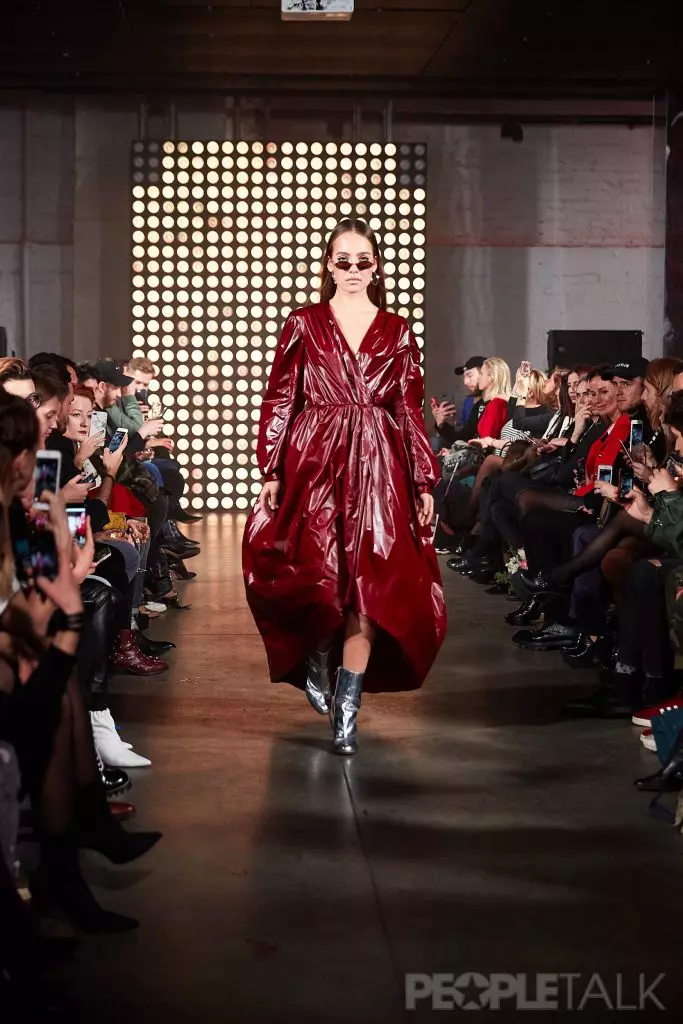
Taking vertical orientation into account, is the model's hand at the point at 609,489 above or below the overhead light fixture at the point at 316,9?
below

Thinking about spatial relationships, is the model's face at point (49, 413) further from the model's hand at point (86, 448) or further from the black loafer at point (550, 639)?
the black loafer at point (550, 639)

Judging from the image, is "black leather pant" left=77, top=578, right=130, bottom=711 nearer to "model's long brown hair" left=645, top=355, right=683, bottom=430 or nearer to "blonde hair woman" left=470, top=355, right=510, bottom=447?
"model's long brown hair" left=645, top=355, right=683, bottom=430

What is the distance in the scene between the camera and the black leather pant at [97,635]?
322 cm

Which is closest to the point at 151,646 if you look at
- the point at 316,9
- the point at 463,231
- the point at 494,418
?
the point at 494,418

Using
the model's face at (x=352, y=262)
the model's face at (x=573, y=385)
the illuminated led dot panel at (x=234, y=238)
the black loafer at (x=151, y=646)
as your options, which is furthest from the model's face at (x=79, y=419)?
the illuminated led dot panel at (x=234, y=238)

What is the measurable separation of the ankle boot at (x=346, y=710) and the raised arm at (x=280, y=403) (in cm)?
63

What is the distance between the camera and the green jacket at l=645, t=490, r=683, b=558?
405 centimetres

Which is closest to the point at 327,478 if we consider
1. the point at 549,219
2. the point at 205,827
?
the point at 205,827

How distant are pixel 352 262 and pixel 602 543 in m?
1.50

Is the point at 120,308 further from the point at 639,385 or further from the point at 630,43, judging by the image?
the point at 639,385

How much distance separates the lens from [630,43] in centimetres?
889

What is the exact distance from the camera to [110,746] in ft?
11.7

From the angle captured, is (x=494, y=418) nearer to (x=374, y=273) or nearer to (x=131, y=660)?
(x=131, y=660)

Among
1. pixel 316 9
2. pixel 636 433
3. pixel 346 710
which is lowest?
pixel 346 710
